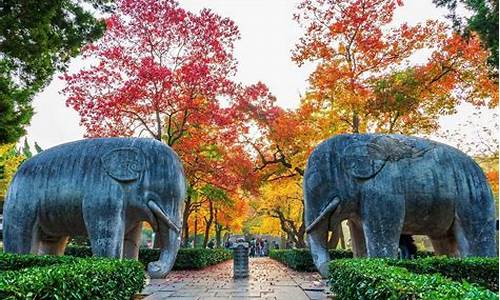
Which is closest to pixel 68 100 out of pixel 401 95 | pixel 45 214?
pixel 45 214

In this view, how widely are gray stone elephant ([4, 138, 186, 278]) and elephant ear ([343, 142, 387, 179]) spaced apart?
3.33 m

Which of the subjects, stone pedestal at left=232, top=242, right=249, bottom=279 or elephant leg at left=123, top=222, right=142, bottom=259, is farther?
stone pedestal at left=232, top=242, right=249, bottom=279

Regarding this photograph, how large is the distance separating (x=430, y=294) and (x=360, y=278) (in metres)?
2.14

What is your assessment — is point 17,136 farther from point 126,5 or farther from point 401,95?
point 401,95

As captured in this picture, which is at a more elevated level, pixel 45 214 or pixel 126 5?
pixel 126 5

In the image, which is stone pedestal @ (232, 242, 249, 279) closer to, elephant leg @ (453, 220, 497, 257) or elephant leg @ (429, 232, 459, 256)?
elephant leg @ (429, 232, 459, 256)

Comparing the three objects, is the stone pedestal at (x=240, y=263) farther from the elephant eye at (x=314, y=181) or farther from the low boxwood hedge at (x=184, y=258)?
the elephant eye at (x=314, y=181)

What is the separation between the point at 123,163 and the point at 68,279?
4.22m

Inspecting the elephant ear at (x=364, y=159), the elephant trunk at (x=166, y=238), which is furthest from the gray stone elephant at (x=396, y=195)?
the elephant trunk at (x=166, y=238)

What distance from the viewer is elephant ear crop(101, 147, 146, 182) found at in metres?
8.64

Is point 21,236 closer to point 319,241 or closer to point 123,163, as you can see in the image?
point 123,163

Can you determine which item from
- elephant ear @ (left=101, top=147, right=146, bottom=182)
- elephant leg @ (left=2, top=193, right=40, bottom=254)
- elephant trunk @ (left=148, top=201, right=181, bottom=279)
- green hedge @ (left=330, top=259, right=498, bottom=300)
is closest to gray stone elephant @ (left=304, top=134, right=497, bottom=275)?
green hedge @ (left=330, top=259, right=498, bottom=300)

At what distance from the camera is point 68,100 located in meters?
14.2

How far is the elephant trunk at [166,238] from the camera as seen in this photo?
8.59 m
